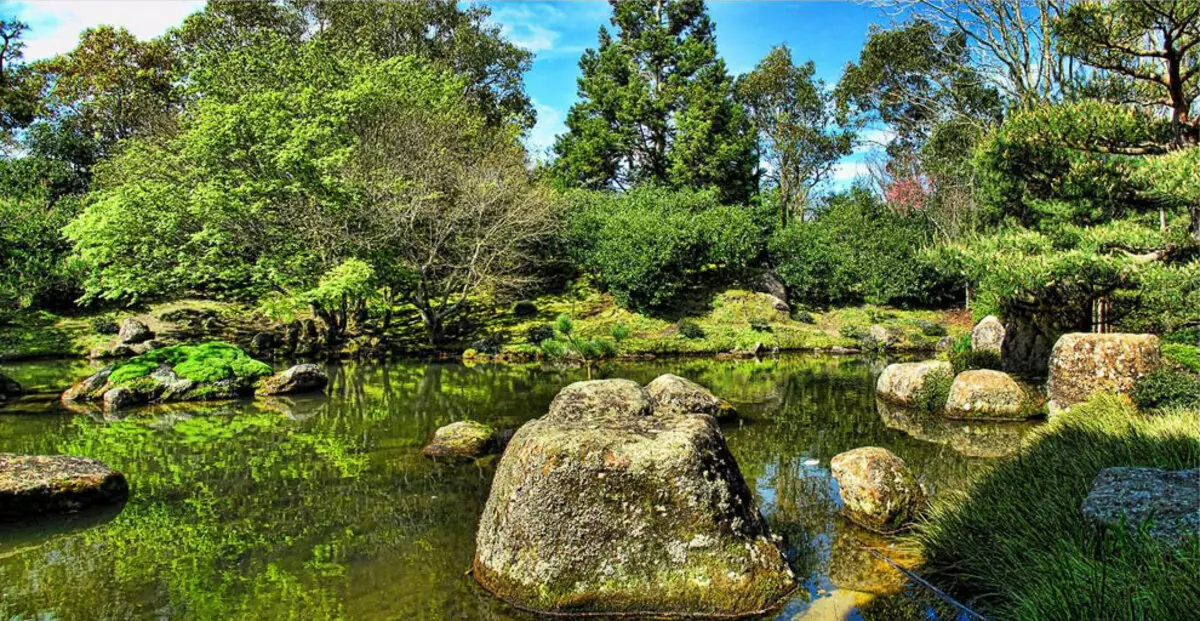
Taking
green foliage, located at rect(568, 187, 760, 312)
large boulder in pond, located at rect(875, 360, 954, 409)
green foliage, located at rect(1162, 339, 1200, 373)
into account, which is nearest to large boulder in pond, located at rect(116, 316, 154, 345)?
green foliage, located at rect(568, 187, 760, 312)

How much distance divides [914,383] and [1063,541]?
10.9 meters

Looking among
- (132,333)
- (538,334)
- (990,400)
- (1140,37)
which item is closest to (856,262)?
(538,334)

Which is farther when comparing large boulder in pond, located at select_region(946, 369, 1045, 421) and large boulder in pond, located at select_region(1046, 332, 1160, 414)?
large boulder in pond, located at select_region(946, 369, 1045, 421)

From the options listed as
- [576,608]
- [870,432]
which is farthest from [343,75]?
[576,608]

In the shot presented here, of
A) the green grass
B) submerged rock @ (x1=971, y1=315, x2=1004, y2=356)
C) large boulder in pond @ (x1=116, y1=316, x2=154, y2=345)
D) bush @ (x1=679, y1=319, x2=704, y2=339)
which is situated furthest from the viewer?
bush @ (x1=679, y1=319, x2=704, y2=339)

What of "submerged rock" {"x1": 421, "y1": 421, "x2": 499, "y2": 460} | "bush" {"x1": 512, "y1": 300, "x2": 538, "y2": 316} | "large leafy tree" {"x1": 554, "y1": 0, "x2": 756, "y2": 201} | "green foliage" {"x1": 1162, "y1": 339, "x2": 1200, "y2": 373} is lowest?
"submerged rock" {"x1": 421, "y1": 421, "x2": 499, "y2": 460}

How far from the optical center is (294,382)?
16.2 m

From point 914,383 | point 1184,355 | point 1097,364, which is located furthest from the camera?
point 914,383

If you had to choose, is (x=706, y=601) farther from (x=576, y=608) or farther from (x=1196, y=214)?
(x=1196, y=214)

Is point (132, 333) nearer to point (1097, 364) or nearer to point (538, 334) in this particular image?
point (538, 334)

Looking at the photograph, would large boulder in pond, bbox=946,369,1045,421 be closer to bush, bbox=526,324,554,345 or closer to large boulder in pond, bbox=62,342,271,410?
bush, bbox=526,324,554,345

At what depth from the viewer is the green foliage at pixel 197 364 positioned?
49.8 ft

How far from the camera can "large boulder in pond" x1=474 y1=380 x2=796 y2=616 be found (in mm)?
5270

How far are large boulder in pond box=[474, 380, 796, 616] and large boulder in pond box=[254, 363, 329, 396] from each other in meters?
12.3
